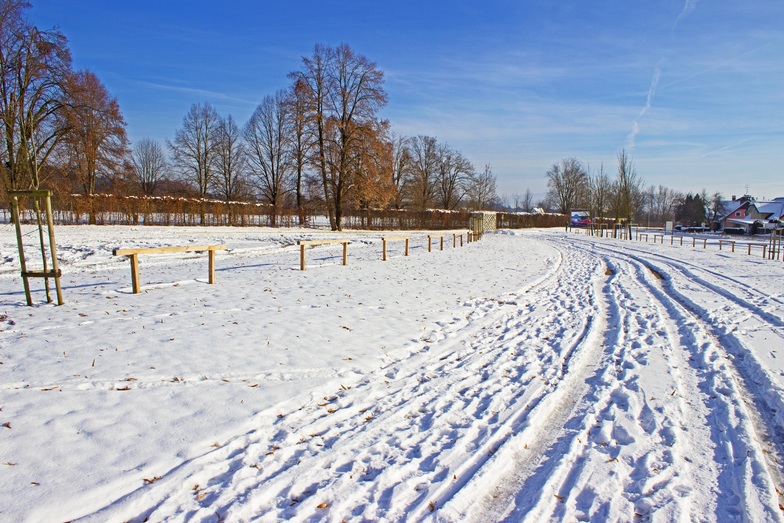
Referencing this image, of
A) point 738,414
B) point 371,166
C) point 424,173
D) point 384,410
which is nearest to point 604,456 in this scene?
point 738,414

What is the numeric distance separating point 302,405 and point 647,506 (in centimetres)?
305

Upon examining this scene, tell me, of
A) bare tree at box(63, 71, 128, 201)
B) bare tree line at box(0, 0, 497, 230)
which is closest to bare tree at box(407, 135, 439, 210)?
bare tree line at box(0, 0, 497, 230)

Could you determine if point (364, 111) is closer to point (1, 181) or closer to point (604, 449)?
point (1, 181)

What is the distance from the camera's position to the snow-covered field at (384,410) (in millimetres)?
3123

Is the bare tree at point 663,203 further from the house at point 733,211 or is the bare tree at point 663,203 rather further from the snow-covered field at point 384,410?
the snow-covered field at point 384,410

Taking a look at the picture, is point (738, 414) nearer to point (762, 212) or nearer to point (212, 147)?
point (212, 147)

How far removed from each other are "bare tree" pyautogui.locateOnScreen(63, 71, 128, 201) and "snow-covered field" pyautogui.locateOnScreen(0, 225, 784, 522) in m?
20.3

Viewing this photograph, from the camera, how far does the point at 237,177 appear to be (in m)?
53.5

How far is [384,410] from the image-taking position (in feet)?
15.1

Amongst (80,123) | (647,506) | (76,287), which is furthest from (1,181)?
(647,506)

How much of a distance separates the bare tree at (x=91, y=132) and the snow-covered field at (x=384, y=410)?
20250 millimetres

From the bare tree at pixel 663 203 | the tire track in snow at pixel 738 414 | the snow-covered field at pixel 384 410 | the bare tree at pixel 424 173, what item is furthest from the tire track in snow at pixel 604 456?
the bare tree at pixel 663 203

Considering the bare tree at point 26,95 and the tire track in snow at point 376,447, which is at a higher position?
the bare tree at point 26,95

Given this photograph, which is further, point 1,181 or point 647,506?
point 1,181
